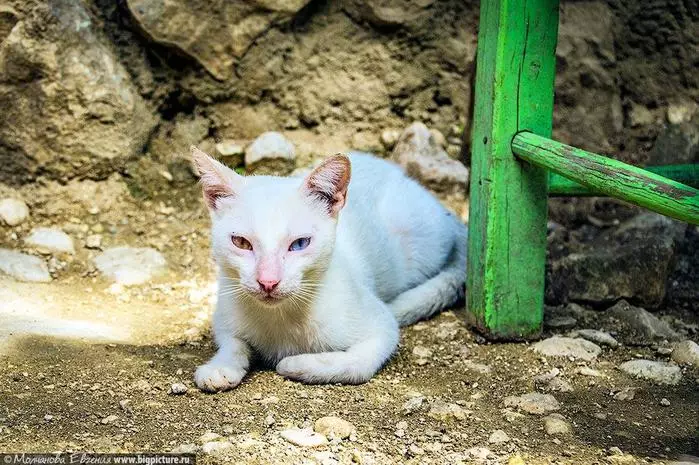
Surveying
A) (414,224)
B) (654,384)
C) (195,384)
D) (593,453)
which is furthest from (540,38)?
(195,384)

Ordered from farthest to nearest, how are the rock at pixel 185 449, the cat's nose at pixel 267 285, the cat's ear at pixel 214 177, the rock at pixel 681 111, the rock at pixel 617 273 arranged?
the rock at pixel 681 111, the rock at pixel 617 273, the cat's ear at pixel 214 177, the cat's nose at pixel 267 285, the rock at pixel 185 449

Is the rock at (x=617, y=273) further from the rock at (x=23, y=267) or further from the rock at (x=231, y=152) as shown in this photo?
the rock at (x=23, y=267)

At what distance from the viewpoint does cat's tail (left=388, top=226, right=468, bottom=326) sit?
11.6 feet

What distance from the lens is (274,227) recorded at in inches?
109

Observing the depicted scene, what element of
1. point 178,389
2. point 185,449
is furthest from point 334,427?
point 178,389

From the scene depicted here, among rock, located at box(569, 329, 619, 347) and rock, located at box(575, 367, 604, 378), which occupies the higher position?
rock, located at box(575, 367, 604, 378)

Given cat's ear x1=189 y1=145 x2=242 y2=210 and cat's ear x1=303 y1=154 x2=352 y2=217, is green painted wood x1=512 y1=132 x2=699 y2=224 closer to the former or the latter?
cat's ear x1=303 y1=154 x2=352 y2=217

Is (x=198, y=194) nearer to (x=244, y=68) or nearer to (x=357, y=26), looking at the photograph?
(x=244, y=68)

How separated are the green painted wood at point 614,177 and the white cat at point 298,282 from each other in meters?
0.70

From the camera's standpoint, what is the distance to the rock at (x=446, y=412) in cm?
268

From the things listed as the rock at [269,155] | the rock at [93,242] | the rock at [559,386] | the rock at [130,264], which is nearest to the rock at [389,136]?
the rock at [269,155]

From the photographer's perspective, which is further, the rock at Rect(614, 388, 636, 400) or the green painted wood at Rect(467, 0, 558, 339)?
the green painted wood at Rect(467, 0, 558, 339)

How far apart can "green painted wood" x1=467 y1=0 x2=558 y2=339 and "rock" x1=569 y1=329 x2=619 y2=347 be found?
6.8 inches

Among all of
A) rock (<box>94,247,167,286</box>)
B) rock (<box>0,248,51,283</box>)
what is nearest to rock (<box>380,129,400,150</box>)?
rock (<box>94,247,167,286</box>)
